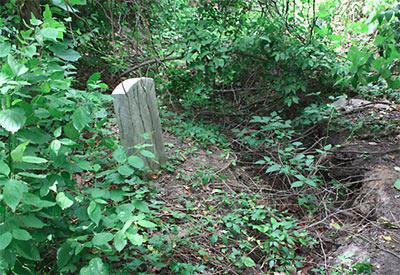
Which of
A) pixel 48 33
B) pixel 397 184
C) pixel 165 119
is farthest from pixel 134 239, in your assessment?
pixel 165 119

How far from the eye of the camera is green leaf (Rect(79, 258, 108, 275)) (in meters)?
2.22

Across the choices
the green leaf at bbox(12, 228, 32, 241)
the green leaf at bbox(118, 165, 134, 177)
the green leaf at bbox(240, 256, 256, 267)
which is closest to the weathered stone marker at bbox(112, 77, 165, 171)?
the green leaf at bbox(118, 165, 134, 177)

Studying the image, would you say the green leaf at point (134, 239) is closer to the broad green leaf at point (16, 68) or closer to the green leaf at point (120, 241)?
the green leaf at point (120, 241)

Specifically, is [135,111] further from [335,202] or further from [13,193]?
[335,202]

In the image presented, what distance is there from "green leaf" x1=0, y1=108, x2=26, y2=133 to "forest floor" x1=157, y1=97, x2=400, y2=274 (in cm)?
156

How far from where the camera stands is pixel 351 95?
5.70 metres

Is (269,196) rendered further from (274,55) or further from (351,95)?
(351,95)

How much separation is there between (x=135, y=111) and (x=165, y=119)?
143 cm

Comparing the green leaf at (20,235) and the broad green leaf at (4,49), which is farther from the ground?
the broad green leaf at (4,49)

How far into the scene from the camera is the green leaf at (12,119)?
2.01 meters

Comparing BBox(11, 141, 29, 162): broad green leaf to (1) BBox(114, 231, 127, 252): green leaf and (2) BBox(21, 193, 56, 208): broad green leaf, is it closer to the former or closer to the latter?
(2) BBox(21, 193, 56, 208): broad green leaf

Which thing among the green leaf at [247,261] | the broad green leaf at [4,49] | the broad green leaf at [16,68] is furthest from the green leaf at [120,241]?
the green leaf at [247,261]

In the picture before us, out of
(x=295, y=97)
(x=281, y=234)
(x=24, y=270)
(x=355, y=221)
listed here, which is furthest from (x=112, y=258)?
(x=295, y=97)

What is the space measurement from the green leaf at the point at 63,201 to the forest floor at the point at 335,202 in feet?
3.78
